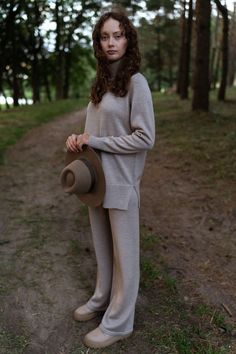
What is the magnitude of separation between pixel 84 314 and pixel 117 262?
735 mm

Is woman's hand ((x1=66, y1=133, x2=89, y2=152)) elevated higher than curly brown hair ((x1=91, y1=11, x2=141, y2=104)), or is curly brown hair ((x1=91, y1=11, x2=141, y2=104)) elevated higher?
curly brown hair ((x1=91, y1=11, x2=141, y2=104))

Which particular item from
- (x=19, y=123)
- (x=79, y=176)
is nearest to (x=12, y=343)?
(x=79, y=176)

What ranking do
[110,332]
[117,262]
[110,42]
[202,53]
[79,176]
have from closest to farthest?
1. [110,42]
2. [79,176]
3. [117,262]
4. [110,332]
5. [202,53]

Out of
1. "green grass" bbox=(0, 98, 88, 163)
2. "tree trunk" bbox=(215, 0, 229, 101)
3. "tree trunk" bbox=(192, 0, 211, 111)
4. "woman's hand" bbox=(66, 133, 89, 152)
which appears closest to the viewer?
"woman's hand" bbox=(66, 133, 89, 152)

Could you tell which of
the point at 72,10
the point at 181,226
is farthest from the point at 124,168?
the point at 72,10

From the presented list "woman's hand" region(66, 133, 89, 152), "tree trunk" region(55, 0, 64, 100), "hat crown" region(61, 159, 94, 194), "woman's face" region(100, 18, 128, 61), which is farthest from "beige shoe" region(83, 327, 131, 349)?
"tree trunk" region(55, 0, 64, 100)

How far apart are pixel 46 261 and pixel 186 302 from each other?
1.56 m

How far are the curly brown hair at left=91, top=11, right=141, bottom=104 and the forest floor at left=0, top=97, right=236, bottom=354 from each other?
1936mm

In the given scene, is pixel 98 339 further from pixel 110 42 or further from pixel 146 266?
pixel 110 42

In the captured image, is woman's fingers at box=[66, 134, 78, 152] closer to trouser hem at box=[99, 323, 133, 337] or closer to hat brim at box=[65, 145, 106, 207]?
hat brim at box=[65, 145, 106, 207]

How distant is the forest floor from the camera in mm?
3605

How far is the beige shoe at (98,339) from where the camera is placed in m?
3.40

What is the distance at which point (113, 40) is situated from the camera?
2947 mm

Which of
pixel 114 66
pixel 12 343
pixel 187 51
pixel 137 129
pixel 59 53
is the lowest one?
pixel 59 53
